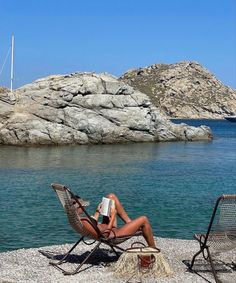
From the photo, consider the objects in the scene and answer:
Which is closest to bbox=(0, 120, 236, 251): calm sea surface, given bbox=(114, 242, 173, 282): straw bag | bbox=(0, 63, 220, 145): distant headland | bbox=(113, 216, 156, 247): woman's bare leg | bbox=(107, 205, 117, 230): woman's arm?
bbox=(113, 216, 156, 247): woman's bare leg

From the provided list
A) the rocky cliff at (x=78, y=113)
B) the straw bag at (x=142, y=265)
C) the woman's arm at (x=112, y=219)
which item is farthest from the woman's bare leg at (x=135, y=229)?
the rocky cliff at (x=78, y=113)

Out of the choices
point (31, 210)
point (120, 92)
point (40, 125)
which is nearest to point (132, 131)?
point (120, 92)

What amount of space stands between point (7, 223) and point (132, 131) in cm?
4885

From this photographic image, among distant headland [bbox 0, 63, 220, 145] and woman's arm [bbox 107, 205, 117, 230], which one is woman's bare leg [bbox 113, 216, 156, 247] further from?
distant headland [bbox 0, 63, 220, 145]

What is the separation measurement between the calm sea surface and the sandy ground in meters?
1.29

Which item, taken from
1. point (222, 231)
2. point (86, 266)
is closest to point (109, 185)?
point (86, 266)

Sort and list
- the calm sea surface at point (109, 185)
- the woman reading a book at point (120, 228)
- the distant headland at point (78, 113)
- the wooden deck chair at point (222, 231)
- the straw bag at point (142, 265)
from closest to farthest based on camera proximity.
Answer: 1. the wooden deck chair at point (222, 231)
2. the straw bag at point (142, 265)
3. the woman reading a book at point (120, 228)
4. the calm sea surface at point (109, 185)
5. the distant headland at point (78, 113)

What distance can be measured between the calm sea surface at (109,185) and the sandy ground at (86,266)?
1.29 m

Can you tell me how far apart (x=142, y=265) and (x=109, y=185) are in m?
19.8

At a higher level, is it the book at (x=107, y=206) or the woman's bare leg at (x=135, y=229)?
the book at (x=107, y=206)

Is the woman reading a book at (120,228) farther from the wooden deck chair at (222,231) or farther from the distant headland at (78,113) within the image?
the distant headland at (78,113)

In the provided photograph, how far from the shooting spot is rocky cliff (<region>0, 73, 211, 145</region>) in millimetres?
59906

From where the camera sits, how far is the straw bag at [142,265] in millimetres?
9930

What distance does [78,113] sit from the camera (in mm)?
62875
